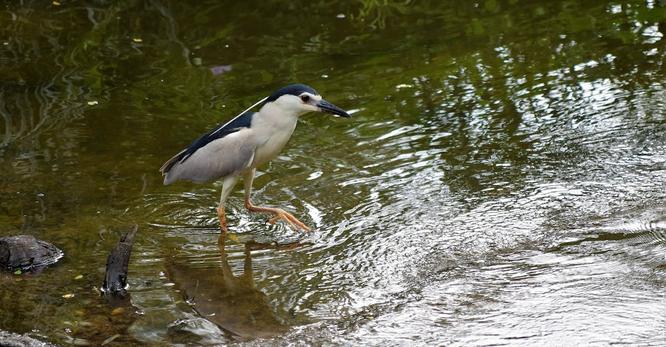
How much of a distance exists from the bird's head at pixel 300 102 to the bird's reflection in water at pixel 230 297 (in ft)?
3.02

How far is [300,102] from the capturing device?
273 inches

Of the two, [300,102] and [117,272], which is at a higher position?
[300,102]

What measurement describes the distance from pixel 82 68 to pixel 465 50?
12.6 ft

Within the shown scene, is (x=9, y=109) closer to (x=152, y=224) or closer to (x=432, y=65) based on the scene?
(x=152, y=224)

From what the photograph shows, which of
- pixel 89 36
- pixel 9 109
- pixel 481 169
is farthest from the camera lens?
pixel 89 36

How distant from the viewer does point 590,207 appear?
21.9 feet

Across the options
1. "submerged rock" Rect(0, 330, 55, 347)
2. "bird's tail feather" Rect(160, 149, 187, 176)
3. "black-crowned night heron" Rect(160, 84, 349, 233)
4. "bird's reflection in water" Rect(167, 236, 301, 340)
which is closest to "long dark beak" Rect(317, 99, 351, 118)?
"black-crowned night heron" Rect(160, 84, 349, 233)

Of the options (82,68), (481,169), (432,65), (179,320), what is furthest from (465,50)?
(179,320)

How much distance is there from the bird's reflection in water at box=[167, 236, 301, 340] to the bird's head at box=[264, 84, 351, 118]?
921mm

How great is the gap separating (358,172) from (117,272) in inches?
93.2

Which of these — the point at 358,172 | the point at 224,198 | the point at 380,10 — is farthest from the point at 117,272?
the point at 380,10

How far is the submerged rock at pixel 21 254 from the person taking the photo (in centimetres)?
633

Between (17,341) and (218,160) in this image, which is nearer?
(17,341)

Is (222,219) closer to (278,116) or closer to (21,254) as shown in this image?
(278,116)
